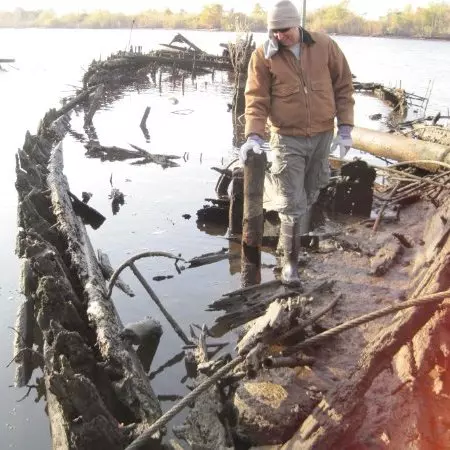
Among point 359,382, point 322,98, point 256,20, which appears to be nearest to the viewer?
point 359,382

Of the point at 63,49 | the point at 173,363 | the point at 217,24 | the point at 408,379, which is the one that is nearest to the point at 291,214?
the point at 173,363

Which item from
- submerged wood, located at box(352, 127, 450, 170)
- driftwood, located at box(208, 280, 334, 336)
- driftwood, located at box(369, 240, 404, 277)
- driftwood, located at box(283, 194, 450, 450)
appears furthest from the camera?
submerged wood, located at box(352, 127, 450, 170)

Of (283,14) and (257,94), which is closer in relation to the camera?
(283,14)

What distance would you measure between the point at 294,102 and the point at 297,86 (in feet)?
0.50

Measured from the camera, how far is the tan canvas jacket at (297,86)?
15.5 feet

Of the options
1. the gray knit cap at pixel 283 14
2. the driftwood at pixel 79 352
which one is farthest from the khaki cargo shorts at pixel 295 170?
the driftwood at pixel 79 352

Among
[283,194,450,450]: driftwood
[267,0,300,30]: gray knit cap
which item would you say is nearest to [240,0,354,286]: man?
[267,0,300,30]: gray knit cap

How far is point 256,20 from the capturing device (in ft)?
348

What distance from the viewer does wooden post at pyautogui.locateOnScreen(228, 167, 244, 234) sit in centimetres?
703

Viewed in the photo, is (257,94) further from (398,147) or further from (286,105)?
(398,147)

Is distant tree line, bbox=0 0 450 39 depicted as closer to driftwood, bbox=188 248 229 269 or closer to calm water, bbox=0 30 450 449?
calm water, bbox=0 30 450 449

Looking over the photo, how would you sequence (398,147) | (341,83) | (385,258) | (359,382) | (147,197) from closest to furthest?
(359,382)
(341,83)
(385,258)
(147,197)
(398,147)

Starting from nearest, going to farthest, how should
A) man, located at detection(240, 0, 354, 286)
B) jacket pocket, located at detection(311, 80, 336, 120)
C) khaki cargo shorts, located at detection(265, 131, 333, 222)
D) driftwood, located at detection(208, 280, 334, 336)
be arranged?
man, located at detection(240, 0, 354, 286) < jacket pocket, located at detection(311, 80, 336, 120) < khaki cargo shorts, located at detection(265, 131, 333, 222) < driftwood, located at detection(208, 280, 334, 336)

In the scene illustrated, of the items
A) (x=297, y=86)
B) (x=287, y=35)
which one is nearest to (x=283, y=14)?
(x=287, y=35)
